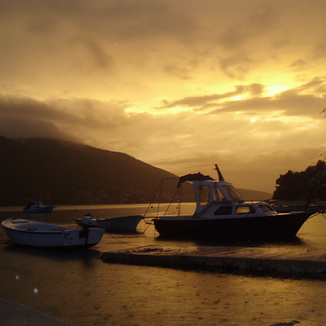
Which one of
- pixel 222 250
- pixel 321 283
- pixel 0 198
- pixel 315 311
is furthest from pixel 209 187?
pixel 0 198

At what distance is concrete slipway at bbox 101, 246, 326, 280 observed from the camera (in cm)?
1334

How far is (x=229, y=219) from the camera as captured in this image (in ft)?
93.1

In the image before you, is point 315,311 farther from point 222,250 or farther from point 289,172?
point 289,172

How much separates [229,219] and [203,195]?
9.89ft

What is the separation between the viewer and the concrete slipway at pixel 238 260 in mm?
13336

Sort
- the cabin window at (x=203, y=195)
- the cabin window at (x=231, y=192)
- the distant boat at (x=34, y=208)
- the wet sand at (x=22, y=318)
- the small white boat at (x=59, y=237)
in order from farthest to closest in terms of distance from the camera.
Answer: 1. the distant boat at (x=34, y=208)
2. the cabin window at (x=231, y=192)
3. the cabin window at (x=203, y=195)
4. the small white boat at (x=59, y=237)
5. the wet sand at (x=22, y=318)

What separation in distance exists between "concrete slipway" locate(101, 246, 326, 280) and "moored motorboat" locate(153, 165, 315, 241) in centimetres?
1045

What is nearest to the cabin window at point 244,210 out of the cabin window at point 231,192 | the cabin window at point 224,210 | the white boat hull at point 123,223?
the cabin window at point 224,210

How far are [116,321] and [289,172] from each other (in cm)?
14036

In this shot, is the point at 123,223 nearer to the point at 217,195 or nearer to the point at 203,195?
the point at 203,195

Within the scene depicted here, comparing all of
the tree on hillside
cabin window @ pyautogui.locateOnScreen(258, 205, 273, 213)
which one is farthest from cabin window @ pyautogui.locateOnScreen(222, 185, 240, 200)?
the tree on hillside

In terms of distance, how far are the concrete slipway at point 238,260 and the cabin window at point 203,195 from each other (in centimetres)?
1200

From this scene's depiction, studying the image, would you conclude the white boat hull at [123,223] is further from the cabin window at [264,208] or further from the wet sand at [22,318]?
the wet sand at [22,318]

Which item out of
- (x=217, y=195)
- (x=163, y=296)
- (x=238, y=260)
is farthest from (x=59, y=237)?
(x=163, y=296)
